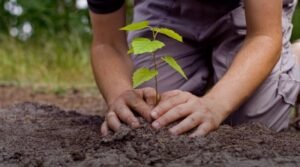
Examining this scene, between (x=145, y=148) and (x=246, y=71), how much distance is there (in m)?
0.52

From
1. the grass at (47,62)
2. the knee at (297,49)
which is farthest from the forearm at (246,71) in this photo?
the grass at (47,62)

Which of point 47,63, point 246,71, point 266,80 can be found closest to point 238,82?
point 246,71

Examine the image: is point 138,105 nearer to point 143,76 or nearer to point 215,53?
point 143,76

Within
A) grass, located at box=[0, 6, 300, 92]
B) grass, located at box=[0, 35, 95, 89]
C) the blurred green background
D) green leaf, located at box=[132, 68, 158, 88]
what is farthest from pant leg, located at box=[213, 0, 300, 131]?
the blurred green background

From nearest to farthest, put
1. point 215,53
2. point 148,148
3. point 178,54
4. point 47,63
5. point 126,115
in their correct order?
point 148,148 → point 126,115 → point 215,53 → point 178,54 → point 47,63

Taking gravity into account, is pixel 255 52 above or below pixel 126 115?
above

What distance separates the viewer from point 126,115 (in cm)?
244

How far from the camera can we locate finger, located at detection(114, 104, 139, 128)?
239 centimetres

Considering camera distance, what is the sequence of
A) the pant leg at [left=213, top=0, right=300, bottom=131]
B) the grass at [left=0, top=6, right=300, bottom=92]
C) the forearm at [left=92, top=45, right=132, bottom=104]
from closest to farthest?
the forearm at [left=92, top=45, right=132, bottom=104] < the pant leg at [left=213, top=0, right=300, bottom=131] < the grass at [left=0, top=6, right=300, bottom=92]

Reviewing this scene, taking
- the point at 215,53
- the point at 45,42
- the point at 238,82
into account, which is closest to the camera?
the point at 238,82

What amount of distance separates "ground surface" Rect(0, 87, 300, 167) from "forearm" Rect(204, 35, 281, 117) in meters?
0.09

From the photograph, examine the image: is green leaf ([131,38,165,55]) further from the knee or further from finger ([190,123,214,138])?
the knee

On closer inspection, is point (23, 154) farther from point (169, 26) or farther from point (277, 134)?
point (169, 26)

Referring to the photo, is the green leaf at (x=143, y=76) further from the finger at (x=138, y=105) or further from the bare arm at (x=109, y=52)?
the bare arm at (x=109, y=52)
